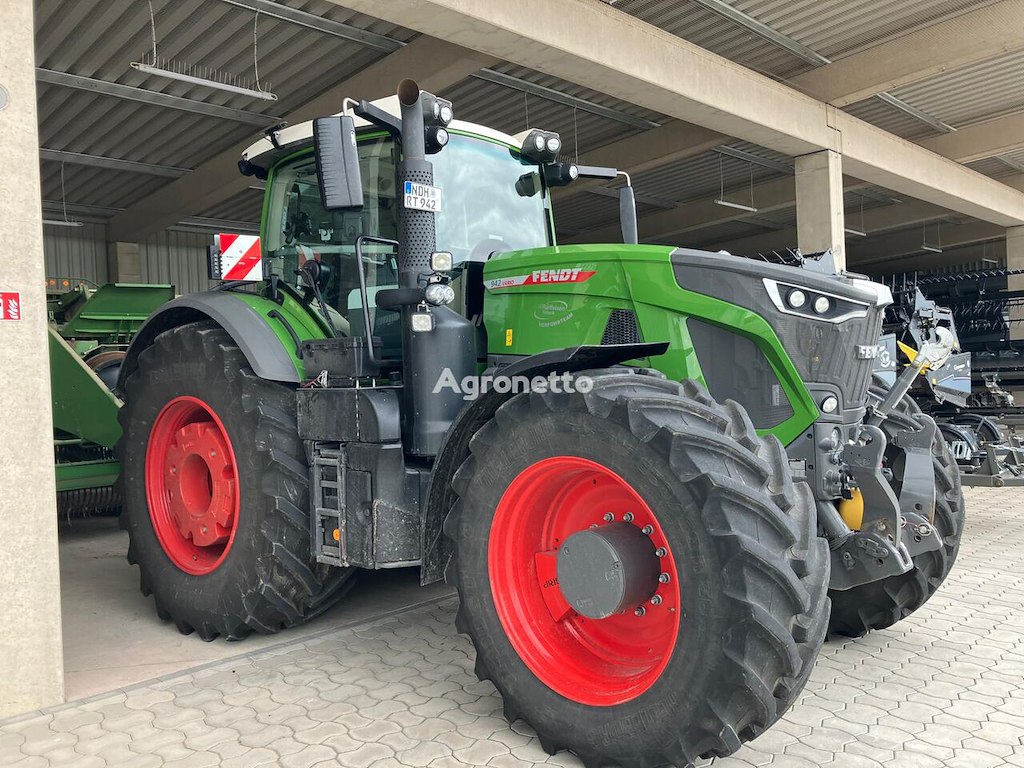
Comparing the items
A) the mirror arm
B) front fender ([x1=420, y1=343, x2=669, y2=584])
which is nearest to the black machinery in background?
front fender ([x1=420, y1=343, x2=669, y2=584])

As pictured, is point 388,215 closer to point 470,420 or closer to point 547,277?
point 547,277

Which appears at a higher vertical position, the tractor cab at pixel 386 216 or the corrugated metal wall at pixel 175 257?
the corrugated metal wall at pixel 175 257

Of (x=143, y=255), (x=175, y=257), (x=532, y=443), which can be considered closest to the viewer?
(x=532, y=443)

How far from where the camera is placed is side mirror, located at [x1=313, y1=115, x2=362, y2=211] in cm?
305

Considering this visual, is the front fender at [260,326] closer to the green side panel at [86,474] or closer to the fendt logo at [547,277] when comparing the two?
the fendt logo at [547,277]

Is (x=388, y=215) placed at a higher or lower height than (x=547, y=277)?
higher

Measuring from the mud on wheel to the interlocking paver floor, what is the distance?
0.94 feet

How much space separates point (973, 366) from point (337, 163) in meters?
9.59

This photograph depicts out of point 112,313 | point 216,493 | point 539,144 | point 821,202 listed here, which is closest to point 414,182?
point 539,144

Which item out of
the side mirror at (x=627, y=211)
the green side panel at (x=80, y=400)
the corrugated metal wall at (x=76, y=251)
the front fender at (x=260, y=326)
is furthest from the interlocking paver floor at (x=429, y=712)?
the corrugated metal wall at (x=76, y=251)

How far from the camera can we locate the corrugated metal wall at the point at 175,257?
19.1 meters

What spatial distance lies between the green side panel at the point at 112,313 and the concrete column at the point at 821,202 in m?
8.27

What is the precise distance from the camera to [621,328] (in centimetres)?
330

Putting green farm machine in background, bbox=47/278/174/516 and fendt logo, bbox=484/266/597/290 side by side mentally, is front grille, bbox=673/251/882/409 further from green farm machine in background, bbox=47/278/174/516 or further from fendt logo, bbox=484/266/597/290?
green farm machine in background, bbox=47/278/174/516
